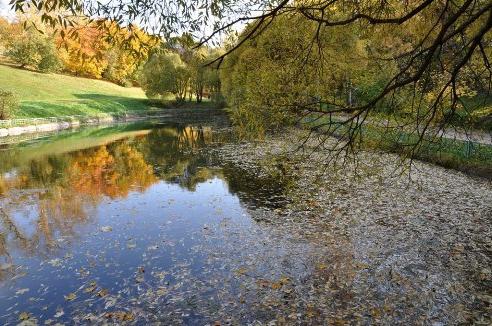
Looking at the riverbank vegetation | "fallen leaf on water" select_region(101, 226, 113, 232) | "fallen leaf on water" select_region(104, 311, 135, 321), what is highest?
the riverbank vegetation

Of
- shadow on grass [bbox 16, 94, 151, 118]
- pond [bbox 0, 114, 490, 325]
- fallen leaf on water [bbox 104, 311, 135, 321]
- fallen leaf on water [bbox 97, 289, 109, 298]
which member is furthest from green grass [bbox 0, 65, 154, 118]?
fallen leaf on water [bbox 104, 311, 135, 321]

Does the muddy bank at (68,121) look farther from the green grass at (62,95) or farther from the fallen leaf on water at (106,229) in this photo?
the fallen leaf on water at (106,229)

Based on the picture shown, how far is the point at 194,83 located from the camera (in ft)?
244

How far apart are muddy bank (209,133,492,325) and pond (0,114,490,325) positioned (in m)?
0.07

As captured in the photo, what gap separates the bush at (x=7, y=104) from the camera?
115 feet

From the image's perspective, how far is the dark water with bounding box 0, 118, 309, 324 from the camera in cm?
753

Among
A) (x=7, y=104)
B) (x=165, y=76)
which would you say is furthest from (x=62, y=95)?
(x=7, y=104)

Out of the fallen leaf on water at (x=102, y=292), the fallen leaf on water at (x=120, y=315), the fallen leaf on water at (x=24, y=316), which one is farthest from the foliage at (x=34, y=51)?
the fallen leaf on water at (x=120, y=315)

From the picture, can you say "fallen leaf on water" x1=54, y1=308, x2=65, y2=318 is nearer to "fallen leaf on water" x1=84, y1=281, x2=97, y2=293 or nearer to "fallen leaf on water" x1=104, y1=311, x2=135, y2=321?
"fallen leaf on water" x1=84, y1=281, x2=97, y2=293

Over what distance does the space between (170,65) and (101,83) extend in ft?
69.6

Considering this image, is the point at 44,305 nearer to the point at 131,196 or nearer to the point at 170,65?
the point at 131,196

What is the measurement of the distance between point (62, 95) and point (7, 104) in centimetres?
2825

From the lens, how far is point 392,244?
10406 mm

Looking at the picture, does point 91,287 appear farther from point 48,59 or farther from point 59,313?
point 48,59
